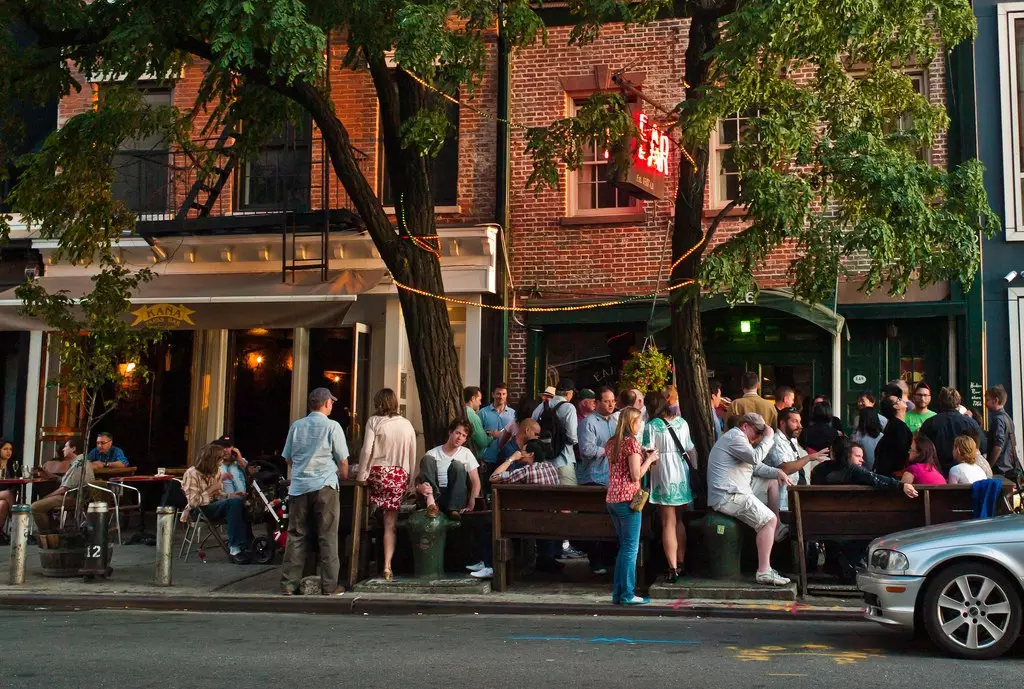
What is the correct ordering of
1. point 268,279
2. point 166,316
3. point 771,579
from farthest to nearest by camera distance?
point 268,279 < point 166,316 < point 771,579

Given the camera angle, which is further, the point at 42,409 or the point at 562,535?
the point at 42,409

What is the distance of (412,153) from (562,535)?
4394mm

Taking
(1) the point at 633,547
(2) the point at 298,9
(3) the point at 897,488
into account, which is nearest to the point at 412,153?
(2) the point at 298,9

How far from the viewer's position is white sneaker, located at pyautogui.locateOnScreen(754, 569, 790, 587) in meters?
10.1

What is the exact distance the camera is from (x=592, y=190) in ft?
53.9

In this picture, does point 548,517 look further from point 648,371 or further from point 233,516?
point 648,371

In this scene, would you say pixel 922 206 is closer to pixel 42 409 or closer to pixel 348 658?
pixel 348 658

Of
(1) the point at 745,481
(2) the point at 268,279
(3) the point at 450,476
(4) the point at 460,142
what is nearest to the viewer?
(1) the point at 745,481

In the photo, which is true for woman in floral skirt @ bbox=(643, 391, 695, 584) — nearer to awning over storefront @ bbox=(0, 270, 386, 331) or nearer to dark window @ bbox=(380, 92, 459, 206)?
awning over storefront @ bbox=(0, 270, 386, 331)

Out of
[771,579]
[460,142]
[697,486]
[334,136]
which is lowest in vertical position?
[771,579]

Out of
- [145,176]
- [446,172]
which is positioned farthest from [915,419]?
[145,176]

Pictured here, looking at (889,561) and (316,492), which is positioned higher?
(316,492)

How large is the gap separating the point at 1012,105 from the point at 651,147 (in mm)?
4986

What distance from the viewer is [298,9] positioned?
9.92 meters
